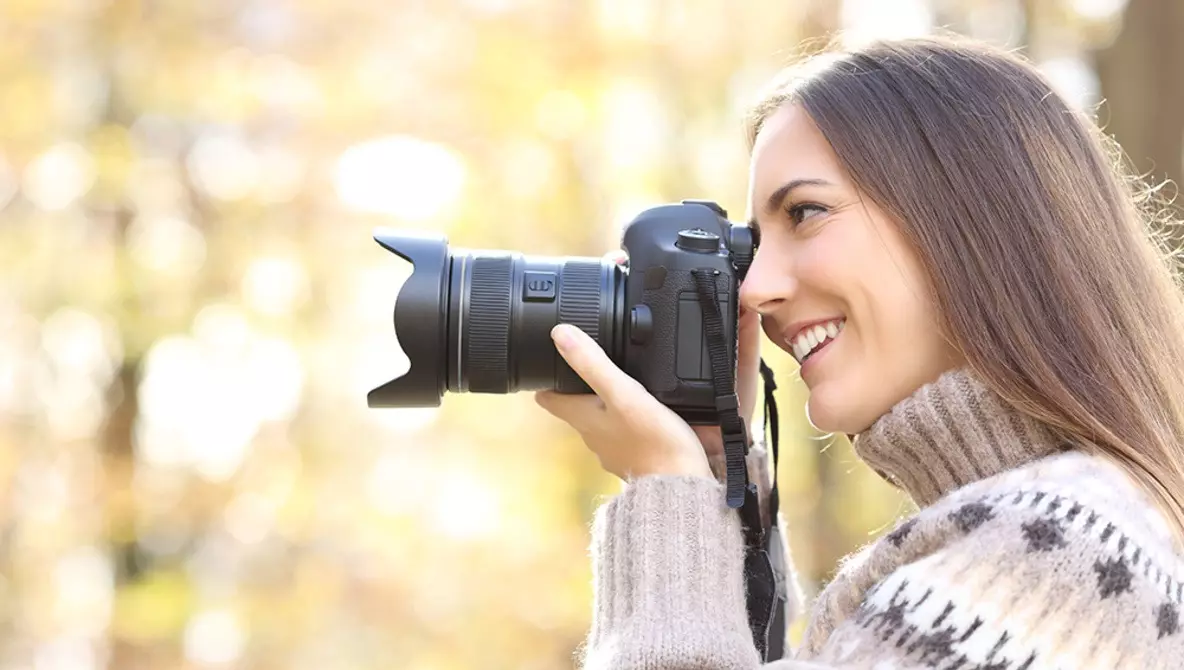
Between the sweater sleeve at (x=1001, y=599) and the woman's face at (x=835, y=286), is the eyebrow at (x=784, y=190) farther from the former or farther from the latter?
the sweater sleeve at (x=1001, y=599)

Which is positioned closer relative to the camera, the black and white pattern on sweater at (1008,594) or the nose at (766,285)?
the black and white pattern on sweater at (1008,594)

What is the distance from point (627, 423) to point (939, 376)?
357 mm

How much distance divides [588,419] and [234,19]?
328 centimetres

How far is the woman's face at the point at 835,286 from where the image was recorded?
1.16 meters

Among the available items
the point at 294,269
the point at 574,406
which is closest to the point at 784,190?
the point at 574,406

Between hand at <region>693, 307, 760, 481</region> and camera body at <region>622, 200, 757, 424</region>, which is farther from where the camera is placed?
hand at <region>693, 307, 760, 481</region>

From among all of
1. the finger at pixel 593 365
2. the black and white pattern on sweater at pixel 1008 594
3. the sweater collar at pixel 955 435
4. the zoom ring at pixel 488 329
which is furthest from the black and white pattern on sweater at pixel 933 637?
the zoom ring at pixel 488 329

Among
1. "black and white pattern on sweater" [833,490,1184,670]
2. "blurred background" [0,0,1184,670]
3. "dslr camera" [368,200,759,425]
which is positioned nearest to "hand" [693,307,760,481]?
"dslr camera" [368,200,759,425]

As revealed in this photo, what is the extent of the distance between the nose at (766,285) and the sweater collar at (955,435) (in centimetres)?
19

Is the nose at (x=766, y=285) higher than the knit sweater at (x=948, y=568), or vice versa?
the nose at (x=766, y=285)

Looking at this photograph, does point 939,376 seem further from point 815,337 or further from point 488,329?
point 488,329

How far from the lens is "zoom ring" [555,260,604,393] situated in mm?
1333

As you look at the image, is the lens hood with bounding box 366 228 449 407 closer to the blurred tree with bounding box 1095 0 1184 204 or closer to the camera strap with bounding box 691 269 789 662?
the camera strap with bounding box 691 269 789 662

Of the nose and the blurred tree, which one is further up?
the blurred tree
